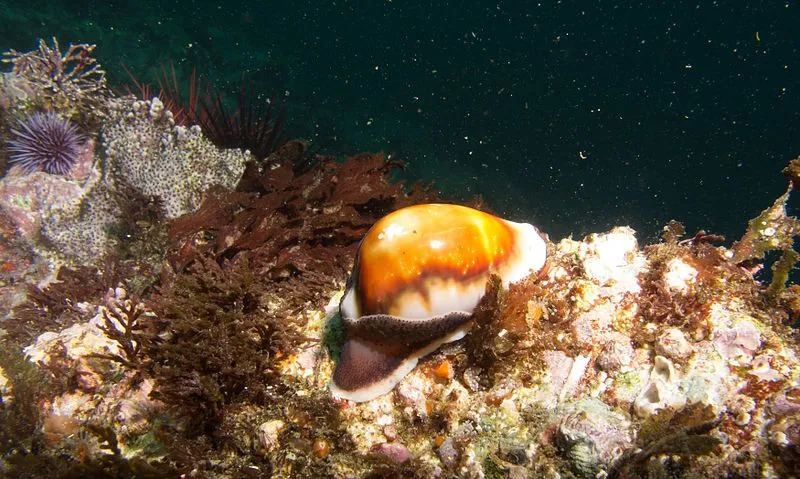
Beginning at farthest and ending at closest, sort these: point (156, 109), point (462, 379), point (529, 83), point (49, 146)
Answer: point (529, 83) → point (49, 146) → point (156, 109) → point (462, 379)

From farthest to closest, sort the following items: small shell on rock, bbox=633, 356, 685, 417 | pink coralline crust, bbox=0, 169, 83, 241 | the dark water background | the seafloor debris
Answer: the dark water background, pink coralline crust, bbox=0, 169, 83, 241, small shell on rock, bbox=633, 356, 685, 417, the seafloor debris

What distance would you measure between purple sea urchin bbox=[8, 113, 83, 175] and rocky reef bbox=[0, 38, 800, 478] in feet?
10.2

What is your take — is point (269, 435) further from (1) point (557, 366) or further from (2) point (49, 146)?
(2) point (49, 146)

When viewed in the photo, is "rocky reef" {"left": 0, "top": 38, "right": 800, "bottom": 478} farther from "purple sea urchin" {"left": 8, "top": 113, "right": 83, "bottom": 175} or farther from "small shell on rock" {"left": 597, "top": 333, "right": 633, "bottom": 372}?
"purple sea urchin" {"left": 8, "top": 113, "right": 83, "bottom": 175}

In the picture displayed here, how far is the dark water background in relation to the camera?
21.0 meters

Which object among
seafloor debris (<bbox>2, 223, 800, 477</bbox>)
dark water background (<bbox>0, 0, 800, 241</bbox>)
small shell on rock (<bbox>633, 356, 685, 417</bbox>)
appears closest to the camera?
seafloor debris (<bbox>2, 223, 800, 477</bbox>)

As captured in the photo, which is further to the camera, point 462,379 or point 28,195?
point 28,195

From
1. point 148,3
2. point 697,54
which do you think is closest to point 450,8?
point 697,54

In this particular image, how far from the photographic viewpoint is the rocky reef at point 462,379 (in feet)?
6.31

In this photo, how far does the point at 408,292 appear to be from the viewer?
222 centimetres

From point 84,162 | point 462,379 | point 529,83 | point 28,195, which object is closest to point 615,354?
point 462,379

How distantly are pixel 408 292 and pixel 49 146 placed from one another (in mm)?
6063

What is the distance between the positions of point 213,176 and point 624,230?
4.48 meters

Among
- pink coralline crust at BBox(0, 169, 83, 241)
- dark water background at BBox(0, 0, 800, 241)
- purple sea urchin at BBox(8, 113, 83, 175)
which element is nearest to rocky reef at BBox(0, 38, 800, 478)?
pink coralline crust at BBox(0, 169, 83, 241)
